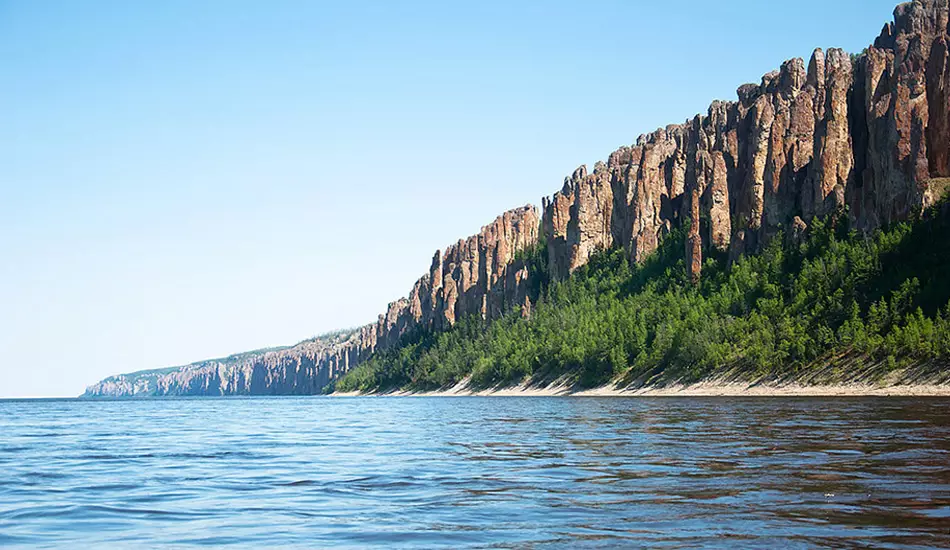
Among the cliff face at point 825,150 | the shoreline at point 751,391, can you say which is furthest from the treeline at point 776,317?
the cliff face at point 825,150

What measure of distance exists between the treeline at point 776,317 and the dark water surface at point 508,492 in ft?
224

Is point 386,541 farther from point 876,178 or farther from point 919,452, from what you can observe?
point 876,178

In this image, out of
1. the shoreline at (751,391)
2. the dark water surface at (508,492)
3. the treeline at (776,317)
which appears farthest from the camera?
the treeline at (776,317)

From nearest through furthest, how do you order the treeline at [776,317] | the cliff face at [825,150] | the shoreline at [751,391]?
the shoreline at [751,391]
the treeline at [776,317]
the cliff face at [825,150]

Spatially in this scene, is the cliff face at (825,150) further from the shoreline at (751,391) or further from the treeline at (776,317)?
the shoreline at (751,391)

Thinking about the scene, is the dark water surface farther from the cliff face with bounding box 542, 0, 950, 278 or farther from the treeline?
the cliff face with bounding box 542, 0, 950, 278

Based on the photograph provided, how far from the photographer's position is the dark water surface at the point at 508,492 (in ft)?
Answer: 55.6

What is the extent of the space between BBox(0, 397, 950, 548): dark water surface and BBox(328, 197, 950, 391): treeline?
2686 inches

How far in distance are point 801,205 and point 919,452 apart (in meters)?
132

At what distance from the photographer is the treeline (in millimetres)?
108375

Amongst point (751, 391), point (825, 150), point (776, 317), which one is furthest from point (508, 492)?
point (825, 150)

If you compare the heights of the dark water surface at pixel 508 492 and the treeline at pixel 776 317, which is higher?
the treeline at pixel 776 317

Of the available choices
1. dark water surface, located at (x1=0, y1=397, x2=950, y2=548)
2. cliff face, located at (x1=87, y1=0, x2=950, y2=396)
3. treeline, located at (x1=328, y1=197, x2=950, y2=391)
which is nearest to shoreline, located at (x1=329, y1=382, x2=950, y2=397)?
treeline, located at (x1=328, y1=197, x2=950, y2=391)

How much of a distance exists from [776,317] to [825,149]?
121ft
